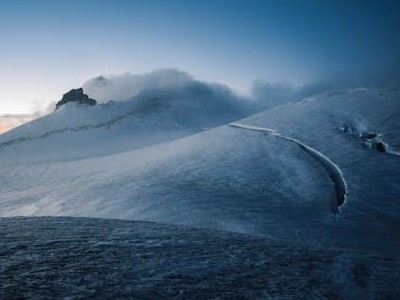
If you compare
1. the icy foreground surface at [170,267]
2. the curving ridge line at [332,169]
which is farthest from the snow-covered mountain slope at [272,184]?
the icy foreground surface at [170,267]

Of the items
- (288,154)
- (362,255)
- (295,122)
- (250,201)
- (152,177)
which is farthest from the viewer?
(295,122)

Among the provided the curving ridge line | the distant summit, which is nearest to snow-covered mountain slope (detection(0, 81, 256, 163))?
the distant summit

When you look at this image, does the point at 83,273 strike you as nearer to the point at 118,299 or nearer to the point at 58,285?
the point at 58,285

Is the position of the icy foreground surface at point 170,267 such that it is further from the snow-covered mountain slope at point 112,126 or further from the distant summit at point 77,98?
the distant summit at point 77,98

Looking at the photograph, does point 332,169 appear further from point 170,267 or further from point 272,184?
point 170,267

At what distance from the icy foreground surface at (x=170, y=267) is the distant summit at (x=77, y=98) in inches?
2194

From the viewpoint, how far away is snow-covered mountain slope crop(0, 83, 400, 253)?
845cm

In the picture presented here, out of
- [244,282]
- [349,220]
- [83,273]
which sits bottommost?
[349,220]

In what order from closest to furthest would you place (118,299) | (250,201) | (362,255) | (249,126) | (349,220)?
(118,299)
(362,255)
(349,220)
(250,201)
(249,126)

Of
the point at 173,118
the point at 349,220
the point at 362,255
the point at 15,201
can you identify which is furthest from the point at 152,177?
the point at 173,118

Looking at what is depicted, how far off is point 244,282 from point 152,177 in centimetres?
916

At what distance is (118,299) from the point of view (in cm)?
301

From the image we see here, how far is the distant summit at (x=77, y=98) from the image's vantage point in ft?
196

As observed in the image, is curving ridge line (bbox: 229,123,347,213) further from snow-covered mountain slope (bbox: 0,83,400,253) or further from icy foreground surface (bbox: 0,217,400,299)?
icy foreground surface (bbox: 0,217,400,299)
